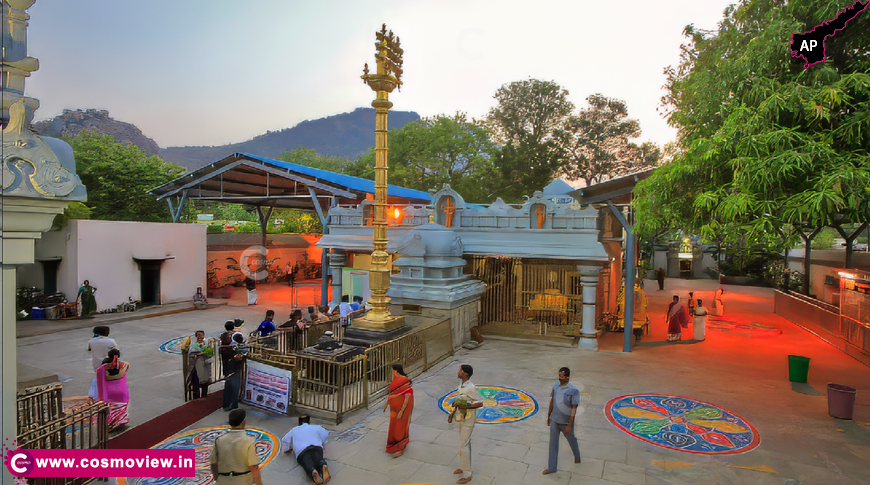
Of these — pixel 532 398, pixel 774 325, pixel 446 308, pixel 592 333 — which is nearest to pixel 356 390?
pixel 532 398

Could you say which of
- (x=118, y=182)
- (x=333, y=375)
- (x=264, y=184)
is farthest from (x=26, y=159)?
(x=118, y=182)

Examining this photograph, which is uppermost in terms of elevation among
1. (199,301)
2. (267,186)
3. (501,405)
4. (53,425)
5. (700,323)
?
(267,186)

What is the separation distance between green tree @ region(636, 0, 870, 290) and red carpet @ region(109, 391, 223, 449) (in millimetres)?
9843

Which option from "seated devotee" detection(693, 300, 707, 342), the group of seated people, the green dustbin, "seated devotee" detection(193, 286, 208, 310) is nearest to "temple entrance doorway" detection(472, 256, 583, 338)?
"seated devotee" detection(693, 300, 707, 342)

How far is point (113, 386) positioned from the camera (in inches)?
311

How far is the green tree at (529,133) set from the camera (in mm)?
39031

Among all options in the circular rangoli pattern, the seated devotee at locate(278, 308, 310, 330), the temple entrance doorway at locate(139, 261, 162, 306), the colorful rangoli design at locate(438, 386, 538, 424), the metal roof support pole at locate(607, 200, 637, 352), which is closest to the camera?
the colorful rangoli design at locate(438, 386, 538, 424)

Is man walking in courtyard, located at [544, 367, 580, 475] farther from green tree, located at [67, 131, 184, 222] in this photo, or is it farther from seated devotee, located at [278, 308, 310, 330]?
green tree, located at [67, 131, 184, 222]

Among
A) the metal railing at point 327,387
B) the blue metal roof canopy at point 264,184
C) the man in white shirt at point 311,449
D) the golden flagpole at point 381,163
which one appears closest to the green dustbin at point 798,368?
the golden flagpole at point 381,163

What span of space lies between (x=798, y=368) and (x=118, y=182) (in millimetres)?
34782

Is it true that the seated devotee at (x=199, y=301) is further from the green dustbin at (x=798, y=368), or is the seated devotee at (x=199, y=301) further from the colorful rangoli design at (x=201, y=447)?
the green dustbin at (x=798, y=368)

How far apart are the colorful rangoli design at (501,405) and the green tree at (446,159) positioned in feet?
→ 101

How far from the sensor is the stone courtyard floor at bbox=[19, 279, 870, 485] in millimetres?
6645

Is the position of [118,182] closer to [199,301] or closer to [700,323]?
[199,301]
